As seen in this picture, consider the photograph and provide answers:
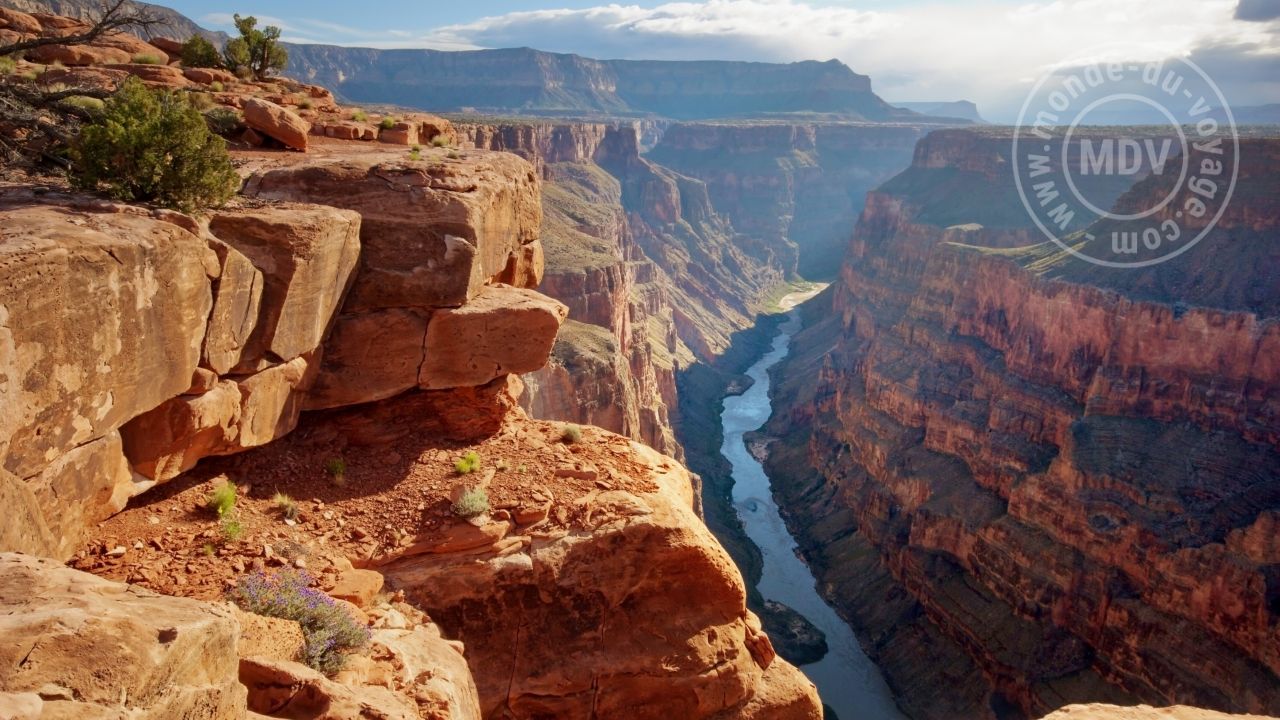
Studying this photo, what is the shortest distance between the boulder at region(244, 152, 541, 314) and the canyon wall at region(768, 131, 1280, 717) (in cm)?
3507

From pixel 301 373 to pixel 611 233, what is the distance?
75378mm

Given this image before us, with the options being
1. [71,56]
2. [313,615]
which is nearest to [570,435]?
[313,615]

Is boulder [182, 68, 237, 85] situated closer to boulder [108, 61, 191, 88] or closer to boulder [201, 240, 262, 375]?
boulder [108, 61, 191, 88]

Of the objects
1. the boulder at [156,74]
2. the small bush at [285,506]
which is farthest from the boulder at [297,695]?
the boulder at [156,74]

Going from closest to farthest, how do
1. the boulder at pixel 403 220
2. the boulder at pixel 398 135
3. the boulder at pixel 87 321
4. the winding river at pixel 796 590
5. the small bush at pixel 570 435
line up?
1. the boulder at pixel 87 321
2. the boulder at pixel 403 220
3. the small bush at pixel 570 435
4. the boulder at pixel 398 135
5. the winding river at pixel 796 590

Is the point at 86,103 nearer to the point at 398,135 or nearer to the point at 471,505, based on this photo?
the point at 398,135

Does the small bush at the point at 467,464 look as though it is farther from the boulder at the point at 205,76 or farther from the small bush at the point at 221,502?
the boulder at the point at 205,76

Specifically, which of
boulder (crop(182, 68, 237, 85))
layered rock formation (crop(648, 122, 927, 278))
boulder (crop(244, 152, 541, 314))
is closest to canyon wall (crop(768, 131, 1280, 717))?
boulder (crop(244, 152, 541, 314))

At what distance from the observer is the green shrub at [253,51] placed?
76.0 ft

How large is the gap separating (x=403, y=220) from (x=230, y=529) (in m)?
5.53

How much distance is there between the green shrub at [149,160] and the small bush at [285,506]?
170 inches

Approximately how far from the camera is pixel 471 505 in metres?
13.1

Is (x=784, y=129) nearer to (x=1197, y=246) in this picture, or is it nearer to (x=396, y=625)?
(x=1197, y=246)

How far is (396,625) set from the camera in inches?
451
